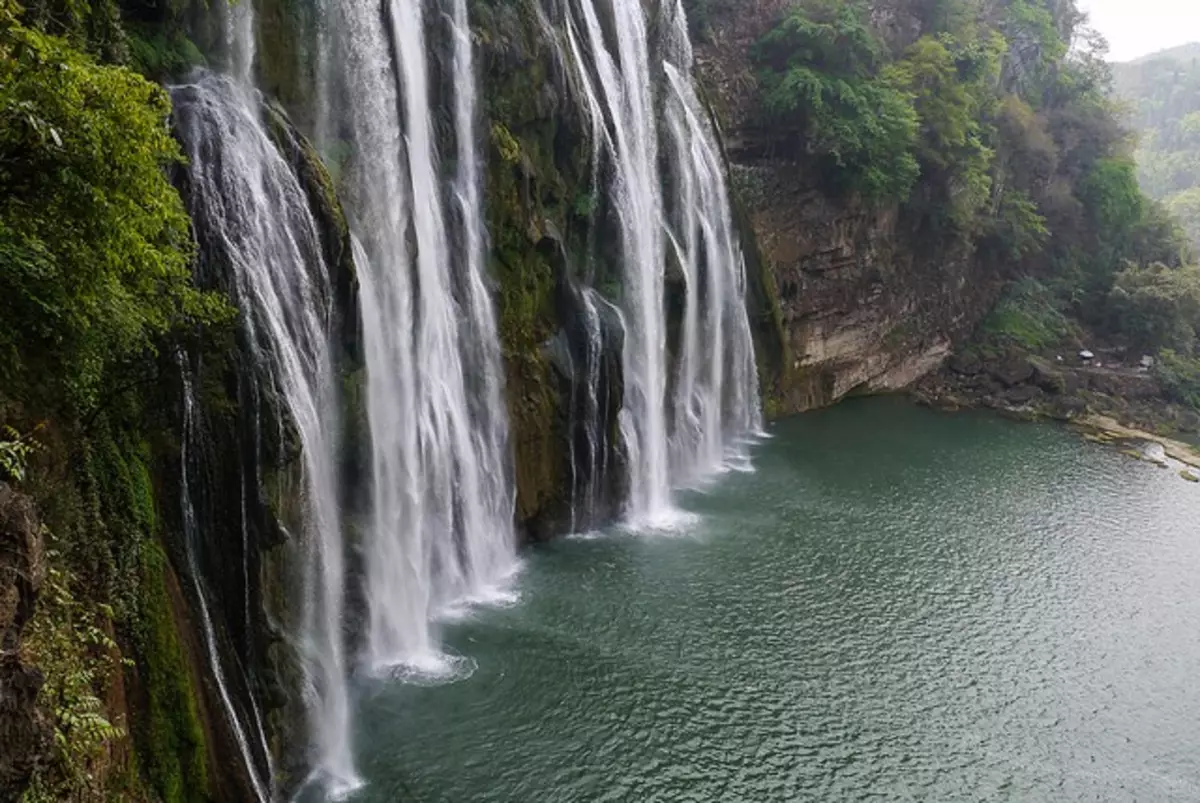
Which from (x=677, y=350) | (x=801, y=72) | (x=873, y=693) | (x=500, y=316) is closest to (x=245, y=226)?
(x=500, y=316)

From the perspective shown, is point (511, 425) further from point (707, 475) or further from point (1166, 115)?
point (1166, 115)

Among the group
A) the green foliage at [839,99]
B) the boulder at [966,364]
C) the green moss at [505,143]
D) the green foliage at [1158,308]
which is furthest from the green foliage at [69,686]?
the green foliage at [1158,308]

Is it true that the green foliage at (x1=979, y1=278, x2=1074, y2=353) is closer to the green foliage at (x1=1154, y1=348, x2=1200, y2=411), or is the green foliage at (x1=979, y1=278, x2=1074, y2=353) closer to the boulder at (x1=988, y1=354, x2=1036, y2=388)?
the boulder at (x1=988, y1=354, x2=1036, y2=388)

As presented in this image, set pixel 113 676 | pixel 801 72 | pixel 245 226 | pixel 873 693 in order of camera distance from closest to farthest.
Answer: pixel 113 676 → pixel 245 226 → pixel 873 693 → pixel 801 72

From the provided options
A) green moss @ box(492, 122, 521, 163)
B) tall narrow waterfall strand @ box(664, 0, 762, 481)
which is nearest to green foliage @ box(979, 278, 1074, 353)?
tall narrow waterfall strand @ box(664, 0, 762, 481)

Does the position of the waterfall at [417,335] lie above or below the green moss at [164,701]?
above

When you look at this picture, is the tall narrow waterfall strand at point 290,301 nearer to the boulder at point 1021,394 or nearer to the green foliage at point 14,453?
the green foliage at point 14,453
